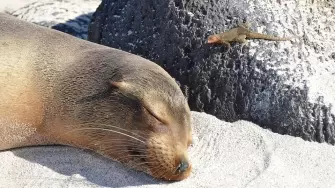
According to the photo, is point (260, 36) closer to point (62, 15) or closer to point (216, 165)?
point (216, 165)

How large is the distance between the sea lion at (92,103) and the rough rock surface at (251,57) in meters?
0.62

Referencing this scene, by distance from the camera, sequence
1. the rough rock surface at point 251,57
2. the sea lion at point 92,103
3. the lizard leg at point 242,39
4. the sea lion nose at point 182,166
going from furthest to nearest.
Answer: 1. the lizard leg at point 242,39
2. the rough rock surface at point 251,57
3. the sea lion at point 92,103
4. the sea lion nose at point 182,166

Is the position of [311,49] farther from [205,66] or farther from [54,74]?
[54,74]

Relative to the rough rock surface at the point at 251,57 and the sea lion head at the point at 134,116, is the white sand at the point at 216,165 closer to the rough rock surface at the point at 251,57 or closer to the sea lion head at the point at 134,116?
the sea lion head at the point at 134,116

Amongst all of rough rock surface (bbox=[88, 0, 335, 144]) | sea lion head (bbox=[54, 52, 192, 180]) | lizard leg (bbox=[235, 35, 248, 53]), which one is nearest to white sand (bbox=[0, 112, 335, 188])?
sea lion head (bbox=[54, 52, 192, 180])

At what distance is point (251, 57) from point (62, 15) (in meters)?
2.79

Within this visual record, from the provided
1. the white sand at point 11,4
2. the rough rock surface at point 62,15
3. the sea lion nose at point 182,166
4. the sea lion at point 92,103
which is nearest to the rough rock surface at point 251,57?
the sea lion at point 92,103

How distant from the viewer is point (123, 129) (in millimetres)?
3963

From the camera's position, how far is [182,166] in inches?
149

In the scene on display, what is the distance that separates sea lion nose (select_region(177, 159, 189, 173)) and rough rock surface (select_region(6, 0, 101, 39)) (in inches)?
117

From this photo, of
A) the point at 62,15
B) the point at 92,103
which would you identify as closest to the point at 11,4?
the point at 62,15

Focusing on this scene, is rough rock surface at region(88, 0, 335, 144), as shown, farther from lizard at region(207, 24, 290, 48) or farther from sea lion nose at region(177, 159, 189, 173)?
sea lion nose at region(177, 159, 189, 173)

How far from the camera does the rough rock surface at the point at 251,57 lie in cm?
452

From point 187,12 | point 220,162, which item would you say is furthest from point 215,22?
point 220,162
